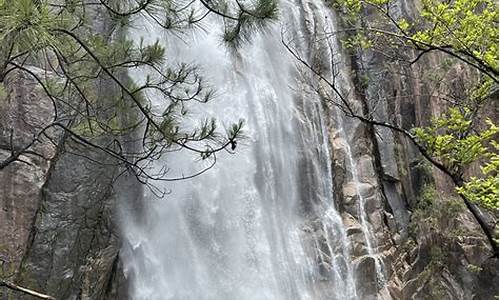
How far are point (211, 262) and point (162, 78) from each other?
3.83 metres

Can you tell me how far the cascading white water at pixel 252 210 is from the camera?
6914 mm

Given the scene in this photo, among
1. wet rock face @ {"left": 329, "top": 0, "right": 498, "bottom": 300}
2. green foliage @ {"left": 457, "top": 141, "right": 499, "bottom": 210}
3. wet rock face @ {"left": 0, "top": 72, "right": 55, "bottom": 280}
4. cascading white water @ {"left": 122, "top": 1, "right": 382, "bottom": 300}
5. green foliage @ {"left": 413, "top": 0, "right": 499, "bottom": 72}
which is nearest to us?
green foliage @ {"left": 457, "top": 141, "right": 499, "bottom": 210}

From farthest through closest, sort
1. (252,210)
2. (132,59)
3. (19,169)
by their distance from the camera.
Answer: (252,210) < (19,169) < (132,59)

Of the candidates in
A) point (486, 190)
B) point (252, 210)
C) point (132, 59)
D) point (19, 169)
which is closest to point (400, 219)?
point (252, 210)

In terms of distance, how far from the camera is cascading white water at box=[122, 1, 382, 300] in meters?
6.91

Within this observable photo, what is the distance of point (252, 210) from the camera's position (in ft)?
25.4

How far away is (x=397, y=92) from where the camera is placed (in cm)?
1125

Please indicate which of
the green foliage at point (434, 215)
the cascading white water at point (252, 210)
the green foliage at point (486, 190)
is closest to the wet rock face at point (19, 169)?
the cascading white water at point (252, 210)

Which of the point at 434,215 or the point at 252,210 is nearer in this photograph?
the point at 252,210

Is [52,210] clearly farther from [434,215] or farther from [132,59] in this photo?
[434,215]

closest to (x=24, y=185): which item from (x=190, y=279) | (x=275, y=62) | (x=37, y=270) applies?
(x=37, y=270)

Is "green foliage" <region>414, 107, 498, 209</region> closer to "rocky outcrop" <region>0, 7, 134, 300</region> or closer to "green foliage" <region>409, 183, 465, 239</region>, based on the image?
"rocky outcrop" <region>0, 7, 134, 300</region>

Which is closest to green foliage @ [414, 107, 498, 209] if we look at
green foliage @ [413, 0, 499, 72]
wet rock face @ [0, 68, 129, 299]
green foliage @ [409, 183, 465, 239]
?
green foliage @ [413, 0, 499, 72]

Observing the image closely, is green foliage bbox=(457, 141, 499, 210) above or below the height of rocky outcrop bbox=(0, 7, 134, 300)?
below
